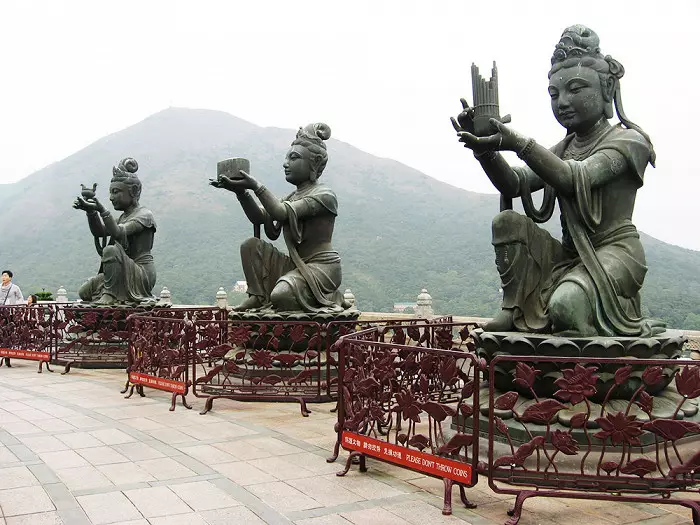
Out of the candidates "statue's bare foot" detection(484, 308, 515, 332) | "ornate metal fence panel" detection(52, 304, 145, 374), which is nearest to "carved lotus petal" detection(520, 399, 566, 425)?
"statue's bare foot" detection(484, 308, 515, 332)

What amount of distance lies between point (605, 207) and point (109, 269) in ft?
25.9

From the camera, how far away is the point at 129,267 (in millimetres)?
10742

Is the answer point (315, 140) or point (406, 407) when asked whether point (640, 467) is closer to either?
point (406, 407)

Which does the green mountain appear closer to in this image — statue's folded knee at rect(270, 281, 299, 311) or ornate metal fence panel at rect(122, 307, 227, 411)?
statue's folded knee at rect(270, 281, 299, 311)

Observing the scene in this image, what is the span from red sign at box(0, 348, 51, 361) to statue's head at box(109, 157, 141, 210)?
2638 millimetres

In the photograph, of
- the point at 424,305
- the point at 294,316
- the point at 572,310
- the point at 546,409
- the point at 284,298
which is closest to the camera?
the point at 546,409

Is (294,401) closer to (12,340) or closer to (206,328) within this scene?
(206,328)

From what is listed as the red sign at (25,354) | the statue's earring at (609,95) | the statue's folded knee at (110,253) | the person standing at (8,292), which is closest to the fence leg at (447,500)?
the statue's earring at (609,95)

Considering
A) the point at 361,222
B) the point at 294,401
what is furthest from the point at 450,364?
the point at 361,222

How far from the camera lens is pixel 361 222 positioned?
150 feet

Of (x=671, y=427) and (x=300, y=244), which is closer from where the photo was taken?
(x=671, y=427)

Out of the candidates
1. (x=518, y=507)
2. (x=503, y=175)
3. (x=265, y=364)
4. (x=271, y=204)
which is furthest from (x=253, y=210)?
(x=518, y=507)

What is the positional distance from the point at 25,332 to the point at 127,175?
289cm

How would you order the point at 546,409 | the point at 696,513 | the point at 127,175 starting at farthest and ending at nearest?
the point at 127,175 → the point at 546,409 → the point at 696,513
